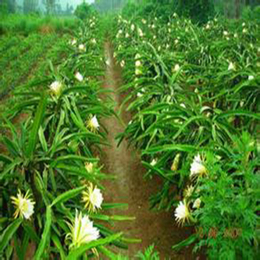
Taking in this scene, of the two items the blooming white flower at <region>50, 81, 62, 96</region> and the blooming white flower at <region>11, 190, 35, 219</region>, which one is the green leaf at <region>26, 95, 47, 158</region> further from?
the blooming white flower at <region>50, 81, 62, 96</region>

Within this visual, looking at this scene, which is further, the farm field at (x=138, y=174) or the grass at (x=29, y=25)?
the grass at (x=29, y=25)

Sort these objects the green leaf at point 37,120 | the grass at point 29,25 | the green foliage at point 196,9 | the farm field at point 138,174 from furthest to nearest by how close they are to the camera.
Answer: the grass at point 29,25 → the green foliage at point 196,9 → the green leaf at point 37,120 → the farm field at point 138,174

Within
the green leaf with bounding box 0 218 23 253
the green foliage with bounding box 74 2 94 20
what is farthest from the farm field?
the green foliage with bounding box 74 2 94 20

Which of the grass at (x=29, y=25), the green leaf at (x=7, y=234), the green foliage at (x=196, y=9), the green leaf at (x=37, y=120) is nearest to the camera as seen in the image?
the green leaf at (x=7, y=234)

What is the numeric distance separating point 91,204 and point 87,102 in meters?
1.28

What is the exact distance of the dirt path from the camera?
9.94ft

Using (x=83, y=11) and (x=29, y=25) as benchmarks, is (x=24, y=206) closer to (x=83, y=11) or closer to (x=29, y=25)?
(x=29, y=25)

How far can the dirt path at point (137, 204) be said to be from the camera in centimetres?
303

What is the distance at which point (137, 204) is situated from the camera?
3.65m

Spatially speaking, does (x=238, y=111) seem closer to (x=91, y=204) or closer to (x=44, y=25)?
(x=91, y=204)

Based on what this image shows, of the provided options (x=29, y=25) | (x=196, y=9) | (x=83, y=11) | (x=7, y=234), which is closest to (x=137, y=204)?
(x=7, y=234)

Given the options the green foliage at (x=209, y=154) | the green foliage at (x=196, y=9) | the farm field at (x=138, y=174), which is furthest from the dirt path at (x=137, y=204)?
the green foliage at (x=196, y=9)

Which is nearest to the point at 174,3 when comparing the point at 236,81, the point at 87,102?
the point at 236,81

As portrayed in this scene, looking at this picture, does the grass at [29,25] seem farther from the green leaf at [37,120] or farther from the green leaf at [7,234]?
the green leaf at [7,234]
